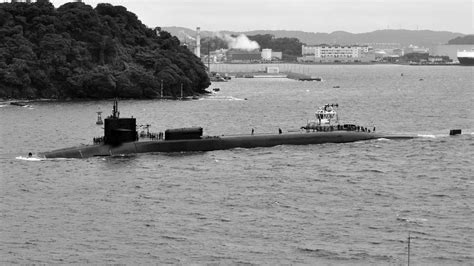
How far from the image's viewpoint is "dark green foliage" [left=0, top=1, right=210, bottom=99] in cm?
14700

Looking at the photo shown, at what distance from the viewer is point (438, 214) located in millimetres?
53719

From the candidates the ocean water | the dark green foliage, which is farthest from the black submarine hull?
the dark green foliage

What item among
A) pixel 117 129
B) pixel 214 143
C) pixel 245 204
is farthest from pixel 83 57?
pixel 245 204

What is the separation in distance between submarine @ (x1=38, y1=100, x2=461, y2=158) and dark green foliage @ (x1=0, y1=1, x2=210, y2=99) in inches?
2594

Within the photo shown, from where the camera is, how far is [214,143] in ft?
261

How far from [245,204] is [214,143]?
23639 millimetres

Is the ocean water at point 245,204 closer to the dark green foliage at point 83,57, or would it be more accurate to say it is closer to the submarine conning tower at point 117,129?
the submarine conning tower at point 117,129

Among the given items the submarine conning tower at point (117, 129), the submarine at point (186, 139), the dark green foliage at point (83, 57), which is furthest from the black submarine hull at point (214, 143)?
the dark green foliage at point (83, 57)

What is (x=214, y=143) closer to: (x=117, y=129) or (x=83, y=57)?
(x=117, y=129)

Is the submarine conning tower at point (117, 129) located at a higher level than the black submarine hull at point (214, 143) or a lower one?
higher

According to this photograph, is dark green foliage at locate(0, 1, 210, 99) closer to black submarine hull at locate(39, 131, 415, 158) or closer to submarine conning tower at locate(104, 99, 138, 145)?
black submarine hull at locate(39, 131, 415, 158)

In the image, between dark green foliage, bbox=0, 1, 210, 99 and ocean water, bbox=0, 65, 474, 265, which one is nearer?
ocean water, bbox=0, 65, 474, 265

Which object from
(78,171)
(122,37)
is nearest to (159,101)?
(122,37)

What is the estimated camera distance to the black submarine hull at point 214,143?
245 feet
